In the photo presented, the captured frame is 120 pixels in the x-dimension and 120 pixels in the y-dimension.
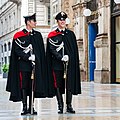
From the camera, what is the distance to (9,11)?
55781 millimetres

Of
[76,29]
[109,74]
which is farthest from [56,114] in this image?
[76,29]

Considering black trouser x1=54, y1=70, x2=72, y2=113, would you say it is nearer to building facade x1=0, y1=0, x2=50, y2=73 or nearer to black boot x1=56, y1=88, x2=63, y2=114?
black boot x1=56, y1=88, x2=63, y2=114

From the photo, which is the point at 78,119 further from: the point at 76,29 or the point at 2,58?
the point at 2,58

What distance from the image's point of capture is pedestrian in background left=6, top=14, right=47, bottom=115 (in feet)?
29.6

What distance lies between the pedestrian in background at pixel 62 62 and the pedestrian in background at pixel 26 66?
0.19 metres

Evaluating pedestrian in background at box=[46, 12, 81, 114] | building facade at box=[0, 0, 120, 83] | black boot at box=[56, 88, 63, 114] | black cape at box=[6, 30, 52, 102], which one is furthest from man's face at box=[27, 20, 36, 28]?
building facade at box=[0, 0, 120, 83]

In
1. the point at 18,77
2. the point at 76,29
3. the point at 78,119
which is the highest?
the point at 76,29

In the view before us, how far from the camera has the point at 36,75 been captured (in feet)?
29.7

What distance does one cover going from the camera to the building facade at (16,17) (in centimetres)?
4481

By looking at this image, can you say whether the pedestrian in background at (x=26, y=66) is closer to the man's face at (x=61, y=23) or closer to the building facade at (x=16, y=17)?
the man's face at (x=61, y=23)

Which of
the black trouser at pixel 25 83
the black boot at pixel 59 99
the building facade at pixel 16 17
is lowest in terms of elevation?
the black boot at pixel 59 99

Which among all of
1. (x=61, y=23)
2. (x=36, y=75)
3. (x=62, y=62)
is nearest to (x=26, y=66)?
(x=36, y=75)

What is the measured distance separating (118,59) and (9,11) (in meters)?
34.1

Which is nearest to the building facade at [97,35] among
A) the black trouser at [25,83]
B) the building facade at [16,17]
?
the building facade at [16,17]
